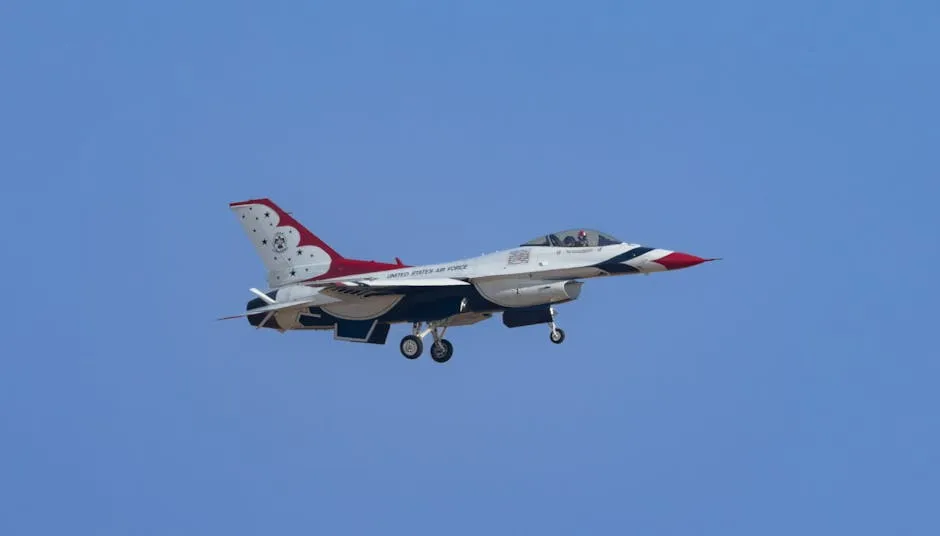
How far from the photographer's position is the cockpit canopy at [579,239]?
131ft

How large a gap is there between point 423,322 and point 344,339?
2.25m

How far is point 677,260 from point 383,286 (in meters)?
7.54

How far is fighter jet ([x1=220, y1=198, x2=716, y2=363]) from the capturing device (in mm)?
39750

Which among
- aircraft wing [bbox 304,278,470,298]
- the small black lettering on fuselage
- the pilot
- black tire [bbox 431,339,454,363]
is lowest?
black tire [bbox 431,339,454,363]

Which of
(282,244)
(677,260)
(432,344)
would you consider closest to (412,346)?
(432,344)

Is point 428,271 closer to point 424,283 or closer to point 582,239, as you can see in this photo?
point 424,283

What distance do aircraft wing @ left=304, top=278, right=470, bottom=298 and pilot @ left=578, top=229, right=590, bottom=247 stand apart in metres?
3.09

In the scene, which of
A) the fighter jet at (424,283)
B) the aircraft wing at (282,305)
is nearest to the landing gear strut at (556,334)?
the fighter jet at (424,283)

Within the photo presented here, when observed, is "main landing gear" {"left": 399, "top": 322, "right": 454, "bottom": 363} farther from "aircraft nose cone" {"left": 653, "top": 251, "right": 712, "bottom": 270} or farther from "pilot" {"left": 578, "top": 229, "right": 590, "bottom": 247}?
"aircraft nose cone" {"left": 653, "top": 251, "right": 712, "bottom": 270}

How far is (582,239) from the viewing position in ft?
131

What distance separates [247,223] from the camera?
147ft

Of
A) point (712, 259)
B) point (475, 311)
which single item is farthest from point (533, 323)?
point (712, 259)

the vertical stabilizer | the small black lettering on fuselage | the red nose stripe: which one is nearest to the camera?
the red nose stripe

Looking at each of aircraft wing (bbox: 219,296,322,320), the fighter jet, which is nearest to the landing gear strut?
the fighter jet
